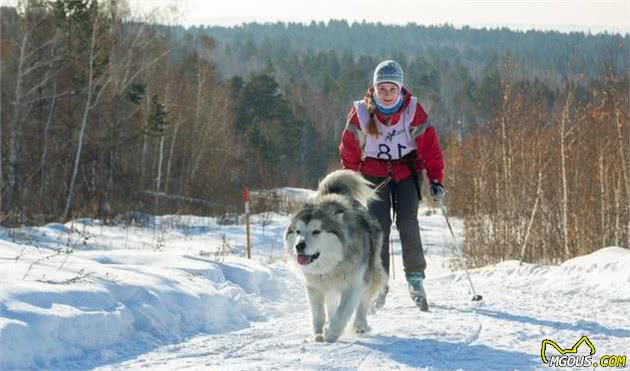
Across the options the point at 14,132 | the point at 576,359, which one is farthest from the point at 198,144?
the point at 576,359

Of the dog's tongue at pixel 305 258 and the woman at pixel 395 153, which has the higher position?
the woman at pixel 395 153

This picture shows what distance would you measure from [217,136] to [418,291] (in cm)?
3077

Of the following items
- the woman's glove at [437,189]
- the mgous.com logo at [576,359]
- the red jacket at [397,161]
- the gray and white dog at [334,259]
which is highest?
the red jacket at [397,161]

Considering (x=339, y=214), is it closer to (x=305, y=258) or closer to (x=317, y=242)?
(x=317, y=242)

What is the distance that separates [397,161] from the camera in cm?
559

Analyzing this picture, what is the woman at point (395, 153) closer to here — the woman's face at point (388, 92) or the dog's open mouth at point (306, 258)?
the woman's face at point (388, 92)

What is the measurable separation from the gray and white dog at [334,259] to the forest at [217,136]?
599cm

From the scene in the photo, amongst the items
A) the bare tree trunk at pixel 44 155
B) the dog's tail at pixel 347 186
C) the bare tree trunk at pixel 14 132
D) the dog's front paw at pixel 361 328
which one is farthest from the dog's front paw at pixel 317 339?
the bare tree trunk at pixel 44 155

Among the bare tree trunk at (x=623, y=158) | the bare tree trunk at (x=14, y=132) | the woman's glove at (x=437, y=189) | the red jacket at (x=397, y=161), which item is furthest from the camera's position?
the bare tree trunk at (x=14, y=132)

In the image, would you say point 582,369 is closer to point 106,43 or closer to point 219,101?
point 106,43

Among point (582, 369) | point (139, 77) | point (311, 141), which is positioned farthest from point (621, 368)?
point (311, 141)

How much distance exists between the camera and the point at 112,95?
80.5 feet

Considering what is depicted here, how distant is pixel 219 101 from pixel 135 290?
3179 cm

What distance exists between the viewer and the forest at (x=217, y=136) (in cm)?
1043
